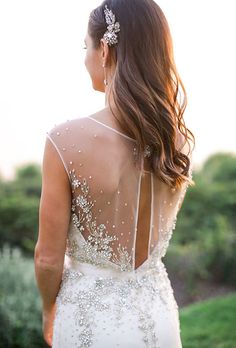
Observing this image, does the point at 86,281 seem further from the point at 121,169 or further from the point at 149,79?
the point at 149,79

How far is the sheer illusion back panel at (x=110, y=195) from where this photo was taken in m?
2.33

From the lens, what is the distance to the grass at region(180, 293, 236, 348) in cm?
573

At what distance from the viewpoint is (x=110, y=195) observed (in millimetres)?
2367

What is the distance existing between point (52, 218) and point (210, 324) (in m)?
4.21

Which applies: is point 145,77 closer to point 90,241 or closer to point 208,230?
point 90,241

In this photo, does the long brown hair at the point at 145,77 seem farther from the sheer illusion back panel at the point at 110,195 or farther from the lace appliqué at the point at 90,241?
the lace appliqué at the point at 90,241

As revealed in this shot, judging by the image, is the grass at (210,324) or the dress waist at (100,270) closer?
the dress waist at (100,270)

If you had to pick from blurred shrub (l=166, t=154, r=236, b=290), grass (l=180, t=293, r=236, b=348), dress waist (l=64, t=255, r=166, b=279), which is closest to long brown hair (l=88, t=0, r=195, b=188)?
dress waist (l=64, t=255, r=166, b=279)

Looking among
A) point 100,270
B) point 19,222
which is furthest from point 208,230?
point 100,270

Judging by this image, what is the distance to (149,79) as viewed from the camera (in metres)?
2.37

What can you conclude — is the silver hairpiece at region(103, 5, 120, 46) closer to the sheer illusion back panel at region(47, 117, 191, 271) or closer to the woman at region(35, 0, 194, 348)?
the woman at region(35, 0, 194, 348)

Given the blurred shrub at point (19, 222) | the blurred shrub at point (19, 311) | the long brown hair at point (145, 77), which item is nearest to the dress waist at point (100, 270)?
the long brown hair at point (145, 77)

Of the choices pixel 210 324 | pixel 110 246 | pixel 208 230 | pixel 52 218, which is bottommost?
pixel 208 230

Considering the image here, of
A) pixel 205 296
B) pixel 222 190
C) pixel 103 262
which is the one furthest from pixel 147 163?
pixel 222 190
